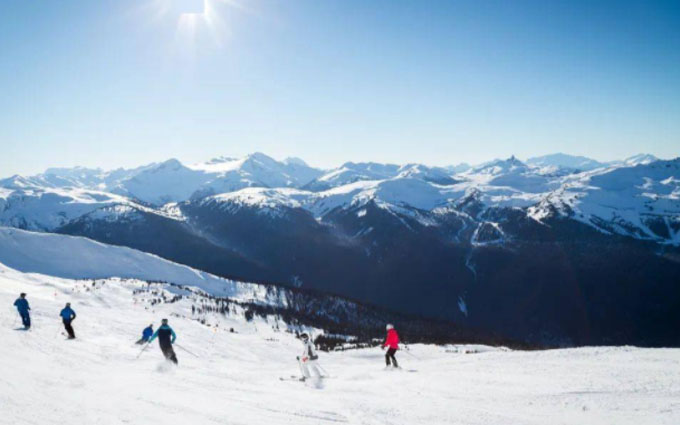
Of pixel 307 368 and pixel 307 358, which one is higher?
pixel 307 358

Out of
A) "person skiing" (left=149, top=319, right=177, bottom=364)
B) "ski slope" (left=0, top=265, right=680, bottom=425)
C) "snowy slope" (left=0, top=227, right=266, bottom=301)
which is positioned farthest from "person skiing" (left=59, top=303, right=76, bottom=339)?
"snowy slope" (left=0, top=227, right=266, bottom=301)

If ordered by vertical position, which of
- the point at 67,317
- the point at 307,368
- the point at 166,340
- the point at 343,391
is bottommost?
the point at 307,368

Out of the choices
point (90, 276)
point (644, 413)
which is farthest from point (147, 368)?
point (90, 276)

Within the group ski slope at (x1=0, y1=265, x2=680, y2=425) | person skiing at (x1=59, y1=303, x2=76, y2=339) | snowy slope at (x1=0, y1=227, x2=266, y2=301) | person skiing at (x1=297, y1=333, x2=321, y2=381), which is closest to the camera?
ski slope at (x1=0, y1=265, x2=680, y2=425)

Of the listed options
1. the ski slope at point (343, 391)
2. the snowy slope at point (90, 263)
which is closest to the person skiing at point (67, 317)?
the ski slope at point (343, 391)

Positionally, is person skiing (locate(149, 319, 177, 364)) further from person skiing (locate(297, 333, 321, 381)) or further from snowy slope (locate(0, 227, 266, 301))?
snowy slope (locate(0, 227, 266, 301))

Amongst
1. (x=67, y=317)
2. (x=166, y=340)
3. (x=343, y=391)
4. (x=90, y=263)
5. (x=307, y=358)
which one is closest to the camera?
(x=343, y=391)

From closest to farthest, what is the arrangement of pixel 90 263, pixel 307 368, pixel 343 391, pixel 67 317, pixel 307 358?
pixel 343 391 < pixel 307 358 < pixel 307 368 < pixel 67 317 < pixel 90 263

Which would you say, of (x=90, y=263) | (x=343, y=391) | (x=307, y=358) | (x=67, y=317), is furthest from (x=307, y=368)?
(x=90, y=263)

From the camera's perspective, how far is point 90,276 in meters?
148

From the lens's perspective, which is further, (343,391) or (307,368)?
(307,368)

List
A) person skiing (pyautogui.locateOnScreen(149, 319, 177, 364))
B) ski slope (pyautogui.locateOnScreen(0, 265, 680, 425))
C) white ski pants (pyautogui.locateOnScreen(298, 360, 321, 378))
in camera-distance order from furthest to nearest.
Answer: person skiing (pyautogui.locateOnScreen(149, 319, 177, 364)) < white ski pants (pyautogui.locateOnScreen(298, 360, 321, 378)) < ski slope (pyautogui.locateOnScreen(0, 265, 680, 425))

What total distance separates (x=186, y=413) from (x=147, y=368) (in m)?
8.83

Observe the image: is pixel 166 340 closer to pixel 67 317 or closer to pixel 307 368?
pixel 307 368
